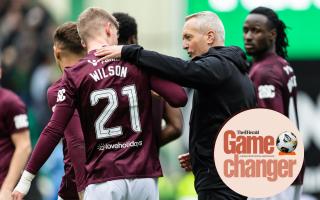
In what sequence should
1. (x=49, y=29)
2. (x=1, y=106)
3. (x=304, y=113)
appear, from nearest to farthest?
(x=1, y=106)
(x=304, y=113)
(x=49, y=29)

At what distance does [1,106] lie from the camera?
373 inches

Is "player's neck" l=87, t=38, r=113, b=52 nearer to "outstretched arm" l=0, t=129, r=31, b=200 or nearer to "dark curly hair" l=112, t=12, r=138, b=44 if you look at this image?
"dark curly hair" l=112, t=12, r=138, b=44

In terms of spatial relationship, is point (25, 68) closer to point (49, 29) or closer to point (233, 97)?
point (49, 29)

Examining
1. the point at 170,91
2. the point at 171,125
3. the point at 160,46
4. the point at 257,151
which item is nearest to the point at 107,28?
the point at 170,91

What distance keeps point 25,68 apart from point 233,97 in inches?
358

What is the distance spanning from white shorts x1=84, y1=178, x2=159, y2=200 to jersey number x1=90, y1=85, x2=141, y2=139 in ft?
1.05

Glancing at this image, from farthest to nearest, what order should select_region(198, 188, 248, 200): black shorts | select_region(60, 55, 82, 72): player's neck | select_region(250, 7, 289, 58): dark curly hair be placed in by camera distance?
select_region(250, 7, 289, 58): dark curly hair
select_region(60, 55, 82, 72): player's neck
select_region(198, 188, 248, 200): black shorts

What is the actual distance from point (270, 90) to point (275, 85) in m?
0.07

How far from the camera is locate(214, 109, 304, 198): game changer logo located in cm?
748

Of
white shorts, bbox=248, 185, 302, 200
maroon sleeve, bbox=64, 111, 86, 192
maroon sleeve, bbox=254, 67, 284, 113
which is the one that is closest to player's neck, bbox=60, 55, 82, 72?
maroon sleeve, bbox=64, 111, 86, 192

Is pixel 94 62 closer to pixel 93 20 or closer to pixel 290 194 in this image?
pixel 93 20

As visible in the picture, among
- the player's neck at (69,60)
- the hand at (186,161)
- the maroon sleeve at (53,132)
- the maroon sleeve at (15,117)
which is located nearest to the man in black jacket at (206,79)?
the hand at (186,161)

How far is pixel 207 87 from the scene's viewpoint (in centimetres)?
774

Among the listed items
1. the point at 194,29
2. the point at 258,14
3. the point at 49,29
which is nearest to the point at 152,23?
the point at 49,29
